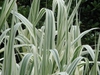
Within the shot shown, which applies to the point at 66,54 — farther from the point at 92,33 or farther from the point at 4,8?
the point at 92,33

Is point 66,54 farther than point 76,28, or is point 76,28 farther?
point 76,28

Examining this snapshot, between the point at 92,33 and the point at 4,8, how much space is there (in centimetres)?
224

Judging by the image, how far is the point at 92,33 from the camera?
11.3ft

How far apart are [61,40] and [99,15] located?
2.09 meters

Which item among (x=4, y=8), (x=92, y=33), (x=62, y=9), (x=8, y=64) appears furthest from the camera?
(x=92, y=33)

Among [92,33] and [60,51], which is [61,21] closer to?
[60,51]

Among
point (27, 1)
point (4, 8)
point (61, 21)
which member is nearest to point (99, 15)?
point (27, 1)

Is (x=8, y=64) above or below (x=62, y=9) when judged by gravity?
below

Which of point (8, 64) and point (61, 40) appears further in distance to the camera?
point (61, 40)

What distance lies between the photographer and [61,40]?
1.53 metres

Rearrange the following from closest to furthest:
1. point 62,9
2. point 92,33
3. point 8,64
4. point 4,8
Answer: point 8,64
point 4,8
point 62,9
point 92,33

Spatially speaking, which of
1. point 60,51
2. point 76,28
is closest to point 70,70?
point 60,51

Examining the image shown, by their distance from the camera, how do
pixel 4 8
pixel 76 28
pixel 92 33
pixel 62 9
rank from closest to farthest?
pixel 4 8
pixel 62 9
pixel 76 28
pixel 92 33

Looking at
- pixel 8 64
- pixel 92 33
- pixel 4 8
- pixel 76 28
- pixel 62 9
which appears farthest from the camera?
pixel 92 33
